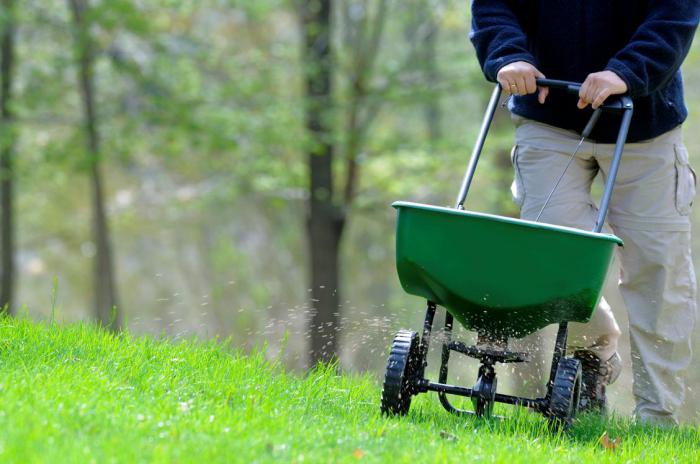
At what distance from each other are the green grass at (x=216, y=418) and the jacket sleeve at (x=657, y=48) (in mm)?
1232

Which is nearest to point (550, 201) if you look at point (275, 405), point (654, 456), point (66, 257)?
point (654, 456)

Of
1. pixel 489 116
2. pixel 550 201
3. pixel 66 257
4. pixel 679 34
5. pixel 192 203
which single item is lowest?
pixel 66 257

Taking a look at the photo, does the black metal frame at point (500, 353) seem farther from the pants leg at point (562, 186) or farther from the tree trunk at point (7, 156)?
the tree trunk at point (7, 156)

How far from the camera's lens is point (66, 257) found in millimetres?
17219

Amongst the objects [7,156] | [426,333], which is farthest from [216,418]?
[7,156]

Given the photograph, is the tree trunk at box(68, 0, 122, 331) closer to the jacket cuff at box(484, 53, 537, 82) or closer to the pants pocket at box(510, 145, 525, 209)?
the pants pocket at box(510, 145, 525, 209)

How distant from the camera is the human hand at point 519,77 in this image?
3.41m

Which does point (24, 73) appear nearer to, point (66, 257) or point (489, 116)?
point (66, 257)

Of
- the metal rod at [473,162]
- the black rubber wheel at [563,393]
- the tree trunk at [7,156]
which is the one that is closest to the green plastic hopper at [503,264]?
the black rubber wheel at [563,393]

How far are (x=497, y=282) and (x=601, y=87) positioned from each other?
2.55 ft

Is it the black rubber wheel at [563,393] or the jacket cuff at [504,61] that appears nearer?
the black rubber wheel at [563,393]

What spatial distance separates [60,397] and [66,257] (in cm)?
1508

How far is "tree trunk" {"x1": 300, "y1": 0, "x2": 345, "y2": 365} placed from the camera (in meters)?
10.4

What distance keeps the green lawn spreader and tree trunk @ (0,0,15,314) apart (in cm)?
828
